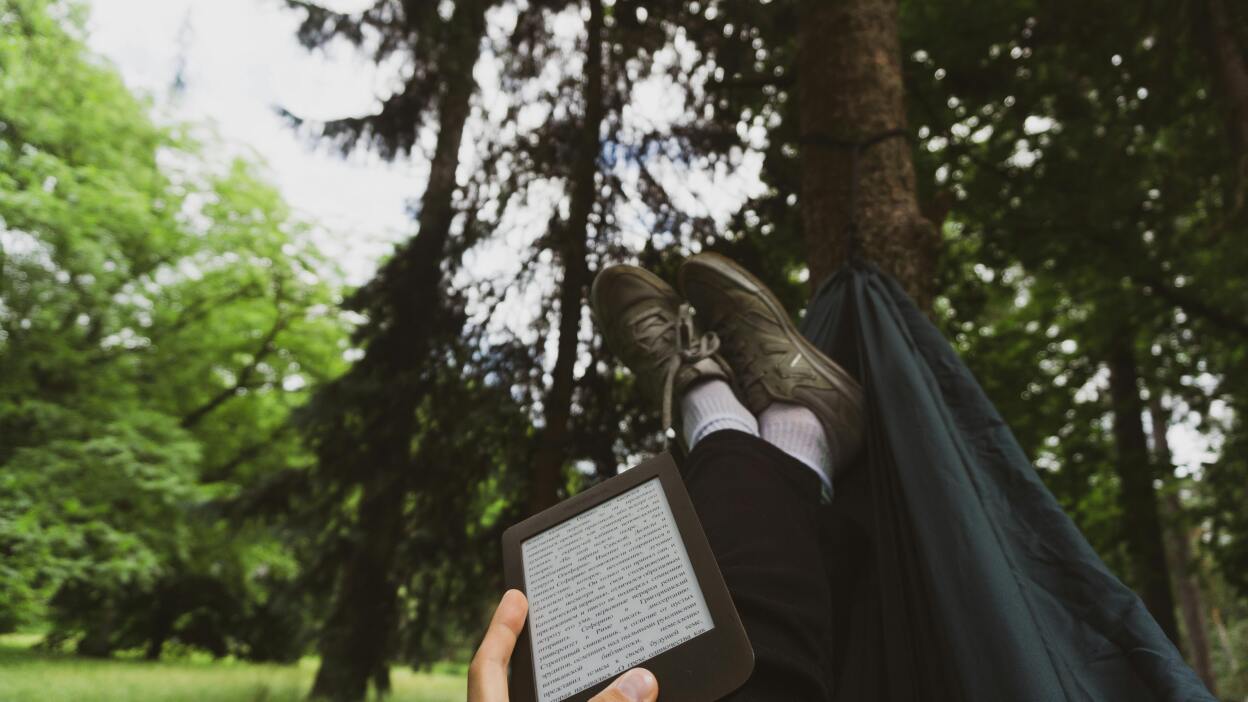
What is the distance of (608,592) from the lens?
76 cm

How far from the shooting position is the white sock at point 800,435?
1249 millimetres

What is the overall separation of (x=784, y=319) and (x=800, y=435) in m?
0.34

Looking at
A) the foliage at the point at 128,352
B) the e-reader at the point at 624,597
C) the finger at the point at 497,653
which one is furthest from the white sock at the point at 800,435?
the foliage at the point at 128,352

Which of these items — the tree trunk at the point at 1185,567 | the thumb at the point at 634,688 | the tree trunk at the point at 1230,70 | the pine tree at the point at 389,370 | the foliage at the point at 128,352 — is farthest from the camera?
the tree trunk at the point at 1185,567

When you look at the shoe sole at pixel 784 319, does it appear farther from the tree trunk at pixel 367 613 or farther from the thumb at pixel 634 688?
the tree trunk at pixel 367 613

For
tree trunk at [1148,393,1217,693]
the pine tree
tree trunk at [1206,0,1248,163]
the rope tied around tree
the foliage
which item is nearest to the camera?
the rope tied around tree

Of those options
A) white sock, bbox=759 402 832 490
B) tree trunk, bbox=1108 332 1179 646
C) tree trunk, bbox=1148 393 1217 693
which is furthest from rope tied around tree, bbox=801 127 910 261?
tree trunk, bbox=1148 393 1217 693

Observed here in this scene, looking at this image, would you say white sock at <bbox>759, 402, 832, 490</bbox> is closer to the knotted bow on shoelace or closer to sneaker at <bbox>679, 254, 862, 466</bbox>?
sneaker at <bbox>679, 254, 862, 466</bbox>

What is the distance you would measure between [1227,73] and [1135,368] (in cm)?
Answer: 429

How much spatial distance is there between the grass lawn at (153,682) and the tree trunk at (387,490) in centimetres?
35

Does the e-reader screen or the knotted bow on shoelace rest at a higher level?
the knotted bow on shoelace

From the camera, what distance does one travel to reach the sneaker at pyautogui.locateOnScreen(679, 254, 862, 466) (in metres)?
1.32

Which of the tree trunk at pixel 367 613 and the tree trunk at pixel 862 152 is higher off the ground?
the tree trunk at pixel 862 152

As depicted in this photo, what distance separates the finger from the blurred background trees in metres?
1.31
